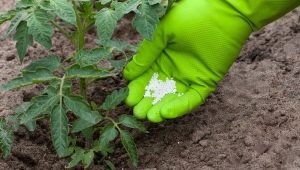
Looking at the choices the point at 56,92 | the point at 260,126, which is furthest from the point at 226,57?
the point at 56,92

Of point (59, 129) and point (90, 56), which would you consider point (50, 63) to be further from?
point (59, 129)

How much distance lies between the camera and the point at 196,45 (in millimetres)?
1989

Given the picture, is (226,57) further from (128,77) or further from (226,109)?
(128,77)

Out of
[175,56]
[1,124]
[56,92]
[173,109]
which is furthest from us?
[175,56]

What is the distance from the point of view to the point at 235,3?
1954 mm

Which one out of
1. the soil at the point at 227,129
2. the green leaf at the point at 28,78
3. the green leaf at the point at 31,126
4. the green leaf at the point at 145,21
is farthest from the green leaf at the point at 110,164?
the green leaf at the point at 145,21

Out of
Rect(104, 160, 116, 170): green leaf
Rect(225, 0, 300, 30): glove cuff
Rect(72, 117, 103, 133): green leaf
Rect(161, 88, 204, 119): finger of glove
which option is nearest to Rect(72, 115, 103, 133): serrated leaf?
Rect(72, 117, 103, 133): green leaf

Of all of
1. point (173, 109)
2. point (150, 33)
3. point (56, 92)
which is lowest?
point (173, 109)

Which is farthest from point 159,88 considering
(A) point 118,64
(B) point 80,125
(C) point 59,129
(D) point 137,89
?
(C) point 59,129

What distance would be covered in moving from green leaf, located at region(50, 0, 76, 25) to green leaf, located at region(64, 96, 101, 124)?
0.75ft

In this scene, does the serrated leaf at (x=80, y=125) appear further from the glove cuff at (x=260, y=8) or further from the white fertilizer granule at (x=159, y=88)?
the glove cuff at (x=260, y=8)

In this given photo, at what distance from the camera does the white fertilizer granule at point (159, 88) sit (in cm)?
203

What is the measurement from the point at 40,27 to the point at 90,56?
22 centimetres

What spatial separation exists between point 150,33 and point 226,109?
0.56 m
